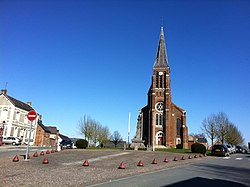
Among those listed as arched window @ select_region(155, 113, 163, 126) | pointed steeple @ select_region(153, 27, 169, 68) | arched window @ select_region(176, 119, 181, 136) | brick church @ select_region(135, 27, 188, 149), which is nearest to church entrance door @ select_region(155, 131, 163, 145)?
brick church @ select_region(135, 27, 188, 149)

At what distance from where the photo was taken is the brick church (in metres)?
47.2

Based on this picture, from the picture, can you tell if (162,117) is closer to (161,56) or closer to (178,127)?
(178,127)

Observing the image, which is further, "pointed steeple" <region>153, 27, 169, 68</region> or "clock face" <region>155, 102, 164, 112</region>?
"pointed steeple" <region>153, 27, 169, 68</region>

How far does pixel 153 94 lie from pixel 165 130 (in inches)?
333

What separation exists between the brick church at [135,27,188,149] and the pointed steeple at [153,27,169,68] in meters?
0.23

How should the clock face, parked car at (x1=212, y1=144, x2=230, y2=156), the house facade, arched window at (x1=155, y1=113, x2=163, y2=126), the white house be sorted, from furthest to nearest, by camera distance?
1. the house facade
2. the clock face
3. arched window at (x1=155, y1=113, x2=163, y2=126)
4. the white house
5. parked car at (x1=212, y1=144, x2=230, y2=156)

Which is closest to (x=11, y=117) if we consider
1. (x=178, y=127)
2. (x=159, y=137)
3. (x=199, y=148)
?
(x=159, y=137)

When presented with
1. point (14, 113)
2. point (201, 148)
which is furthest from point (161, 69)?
point (14, 113)

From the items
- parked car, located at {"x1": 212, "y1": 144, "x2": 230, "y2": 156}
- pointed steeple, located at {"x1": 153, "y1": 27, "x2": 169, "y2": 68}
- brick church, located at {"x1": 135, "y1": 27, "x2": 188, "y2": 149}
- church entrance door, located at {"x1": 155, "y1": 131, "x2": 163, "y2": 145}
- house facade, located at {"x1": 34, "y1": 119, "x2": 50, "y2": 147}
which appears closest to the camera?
parked car, located at {"x1": 212, "y1": 144, "x2": 230, "y2": 156}

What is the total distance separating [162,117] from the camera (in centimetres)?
4900

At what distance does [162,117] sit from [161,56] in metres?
16.3

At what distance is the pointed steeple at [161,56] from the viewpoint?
54.3 m

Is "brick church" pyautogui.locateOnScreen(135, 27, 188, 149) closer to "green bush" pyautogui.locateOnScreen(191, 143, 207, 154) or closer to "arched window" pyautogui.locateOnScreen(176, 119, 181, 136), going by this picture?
"arched window" pyautogui.locateOnScreen(176, 119, 181, 136)

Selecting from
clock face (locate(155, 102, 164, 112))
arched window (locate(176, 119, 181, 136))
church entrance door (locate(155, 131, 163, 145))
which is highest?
clock face (locate(155, 102, 164, 112))
